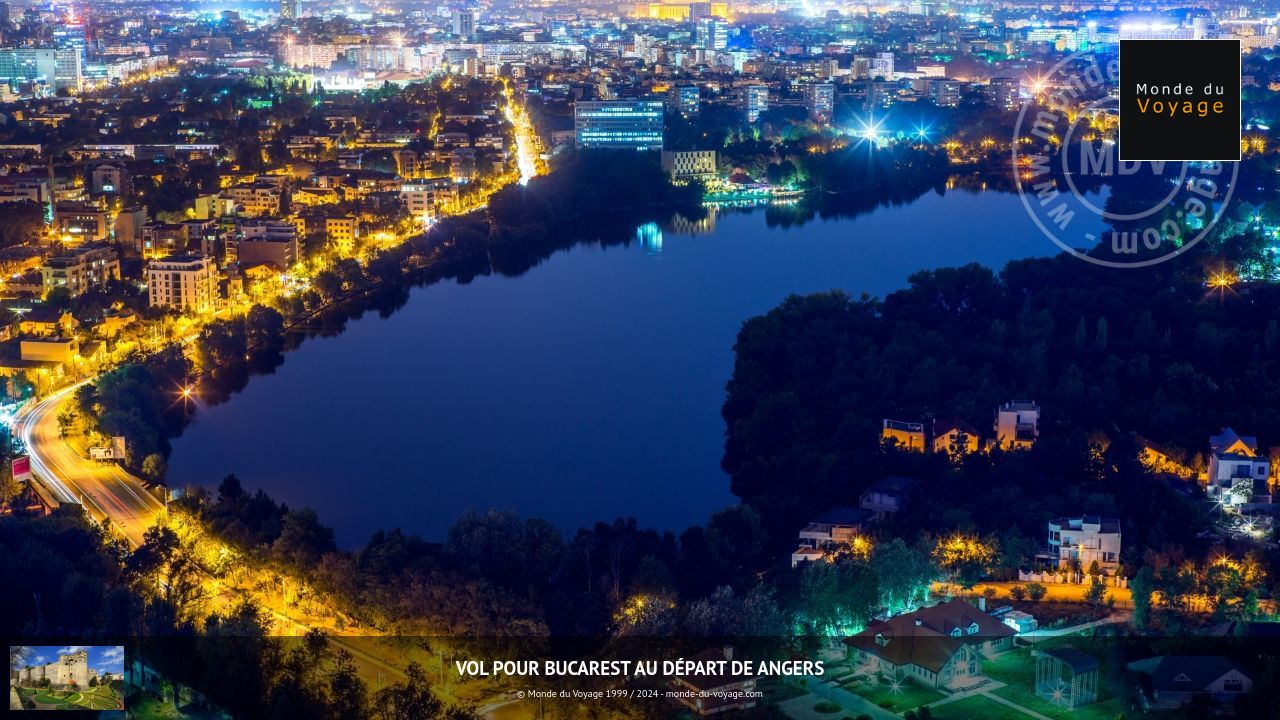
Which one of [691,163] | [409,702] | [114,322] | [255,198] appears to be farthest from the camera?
[691,163]

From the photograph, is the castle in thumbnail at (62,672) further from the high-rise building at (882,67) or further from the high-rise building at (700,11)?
the high-rise building at (700,11)

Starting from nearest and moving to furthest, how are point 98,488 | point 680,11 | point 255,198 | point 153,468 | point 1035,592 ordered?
point 1035,592, point 98,488, point 153,468, point 255,198, point 680,11

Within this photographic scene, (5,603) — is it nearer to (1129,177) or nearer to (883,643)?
(883,643)

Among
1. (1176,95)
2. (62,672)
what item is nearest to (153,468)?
(62,672)

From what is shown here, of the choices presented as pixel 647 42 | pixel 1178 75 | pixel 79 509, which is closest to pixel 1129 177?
pixel 1178 75

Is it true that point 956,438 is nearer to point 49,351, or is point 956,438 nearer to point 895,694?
point 895,694

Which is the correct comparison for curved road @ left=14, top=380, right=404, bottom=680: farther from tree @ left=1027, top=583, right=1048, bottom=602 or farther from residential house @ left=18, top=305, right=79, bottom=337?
tree @ left=1027, top=583, right=1048, bottom=602
